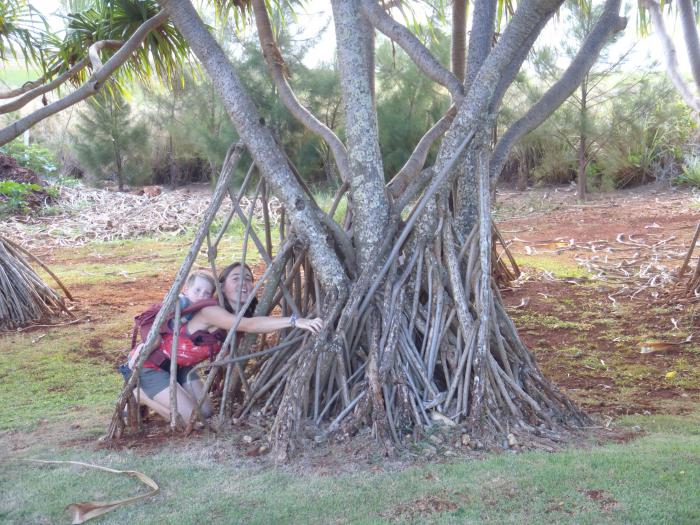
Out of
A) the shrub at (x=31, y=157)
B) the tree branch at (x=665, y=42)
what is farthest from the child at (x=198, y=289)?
the shrub at (x=31, y=157)

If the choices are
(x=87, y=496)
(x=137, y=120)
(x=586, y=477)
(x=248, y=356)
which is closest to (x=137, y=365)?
(x=248, y=356)

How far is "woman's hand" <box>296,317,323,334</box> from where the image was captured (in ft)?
11.8

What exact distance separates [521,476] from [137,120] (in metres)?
15.1

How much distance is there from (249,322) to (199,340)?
0.39m

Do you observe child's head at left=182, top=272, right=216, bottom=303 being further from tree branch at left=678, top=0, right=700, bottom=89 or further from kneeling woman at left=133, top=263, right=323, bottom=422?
tree branch at left=678, top=0, right=700, bottom=89

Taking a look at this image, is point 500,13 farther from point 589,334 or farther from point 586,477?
point 586,477

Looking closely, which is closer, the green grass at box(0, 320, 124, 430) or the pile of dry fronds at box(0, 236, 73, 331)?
the green grass at box(0, 320, 124, 430)

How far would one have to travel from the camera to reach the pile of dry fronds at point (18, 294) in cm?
656

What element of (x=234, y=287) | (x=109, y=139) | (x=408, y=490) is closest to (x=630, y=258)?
(x=234, y=287)

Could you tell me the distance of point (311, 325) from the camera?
3619mm

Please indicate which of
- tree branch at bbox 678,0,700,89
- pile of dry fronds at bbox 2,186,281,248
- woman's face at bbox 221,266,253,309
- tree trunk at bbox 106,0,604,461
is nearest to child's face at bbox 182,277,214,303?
woman's face at bbox 221,266,253,309

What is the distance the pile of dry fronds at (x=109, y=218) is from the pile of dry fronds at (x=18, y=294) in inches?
211

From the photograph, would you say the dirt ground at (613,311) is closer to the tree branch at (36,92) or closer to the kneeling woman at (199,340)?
the kneeling woman at (199,340)

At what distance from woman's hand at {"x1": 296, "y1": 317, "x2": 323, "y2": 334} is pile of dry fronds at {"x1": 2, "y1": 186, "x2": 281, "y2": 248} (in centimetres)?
865
